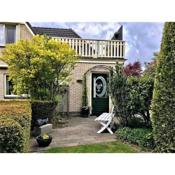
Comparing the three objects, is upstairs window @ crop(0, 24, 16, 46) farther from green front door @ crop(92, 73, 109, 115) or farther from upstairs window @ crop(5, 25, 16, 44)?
green front door @ crop(92, 73, 109, 115)

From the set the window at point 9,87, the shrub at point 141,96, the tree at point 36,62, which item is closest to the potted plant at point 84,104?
the tree at point 36,62

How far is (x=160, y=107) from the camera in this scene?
652cm

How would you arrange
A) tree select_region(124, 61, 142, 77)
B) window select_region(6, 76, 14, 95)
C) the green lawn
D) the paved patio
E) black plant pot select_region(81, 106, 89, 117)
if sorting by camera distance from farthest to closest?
tree select_region(124, 61, 142, 77) → black plant pot select_region(81, 106, 89, 117) → window select_region(6, 76, 14, 95) → the paved patio → the green lawn

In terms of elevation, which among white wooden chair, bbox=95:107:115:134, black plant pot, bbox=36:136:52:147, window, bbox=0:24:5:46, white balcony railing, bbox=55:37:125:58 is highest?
window, bbox=0:24:5:46

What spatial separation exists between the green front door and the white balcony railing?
2.42 ft

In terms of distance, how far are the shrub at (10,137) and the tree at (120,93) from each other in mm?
4465

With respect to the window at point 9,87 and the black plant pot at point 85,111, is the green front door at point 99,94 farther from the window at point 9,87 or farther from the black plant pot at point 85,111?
the window at point 9,87

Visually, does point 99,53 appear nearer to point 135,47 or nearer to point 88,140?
point 135,47

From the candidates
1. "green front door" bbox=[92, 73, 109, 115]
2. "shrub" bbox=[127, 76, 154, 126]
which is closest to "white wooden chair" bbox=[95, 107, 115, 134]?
"shrub" bbox=[127, 76, 154, 126]

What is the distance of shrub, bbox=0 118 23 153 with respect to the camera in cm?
457

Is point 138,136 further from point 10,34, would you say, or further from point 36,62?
point 10,34

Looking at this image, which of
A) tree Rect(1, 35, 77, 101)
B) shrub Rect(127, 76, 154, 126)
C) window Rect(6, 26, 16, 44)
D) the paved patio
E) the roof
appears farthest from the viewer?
window Rect(6, 26, 16, 44)

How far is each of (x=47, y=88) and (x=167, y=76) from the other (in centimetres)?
477

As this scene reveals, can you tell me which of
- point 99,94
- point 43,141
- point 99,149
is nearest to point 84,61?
point 99,94
